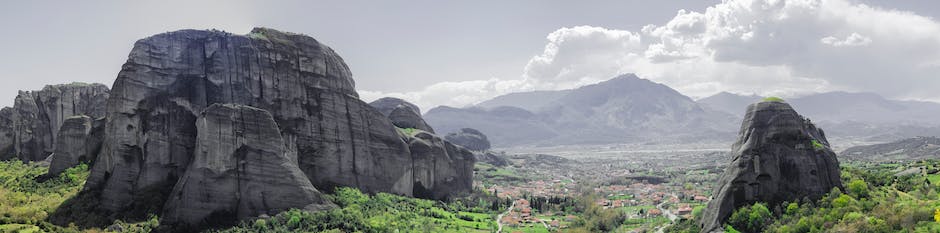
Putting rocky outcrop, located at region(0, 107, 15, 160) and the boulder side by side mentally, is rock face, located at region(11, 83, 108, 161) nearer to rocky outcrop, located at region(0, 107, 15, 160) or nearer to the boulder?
rocky outcrop, located at region(0, 107, 15, 160)

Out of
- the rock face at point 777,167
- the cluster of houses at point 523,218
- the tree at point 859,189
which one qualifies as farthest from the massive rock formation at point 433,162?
the tree at point 859,189

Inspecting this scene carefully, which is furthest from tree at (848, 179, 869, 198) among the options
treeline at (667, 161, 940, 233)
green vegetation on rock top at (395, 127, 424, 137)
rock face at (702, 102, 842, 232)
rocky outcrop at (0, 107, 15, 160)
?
rocky outcrop at (0, 107, 15, 160)

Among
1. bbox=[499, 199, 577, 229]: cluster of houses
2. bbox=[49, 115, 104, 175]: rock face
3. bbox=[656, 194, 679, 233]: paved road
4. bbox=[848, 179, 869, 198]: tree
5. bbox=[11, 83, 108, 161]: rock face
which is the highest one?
bbox=[11, 83, 108, 161]: rock face

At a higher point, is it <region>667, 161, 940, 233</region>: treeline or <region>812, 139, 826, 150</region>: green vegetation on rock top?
<region>812, 139, 826, 150</region>: green vegetation on rock top

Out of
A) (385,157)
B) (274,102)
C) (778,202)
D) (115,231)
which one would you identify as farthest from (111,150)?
(778,202)

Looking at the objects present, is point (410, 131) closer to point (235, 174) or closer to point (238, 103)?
point (238, 103)

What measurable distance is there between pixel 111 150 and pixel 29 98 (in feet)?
153

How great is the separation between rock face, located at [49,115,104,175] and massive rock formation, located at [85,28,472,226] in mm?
10113

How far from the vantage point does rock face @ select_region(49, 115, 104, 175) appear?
83.2 metres

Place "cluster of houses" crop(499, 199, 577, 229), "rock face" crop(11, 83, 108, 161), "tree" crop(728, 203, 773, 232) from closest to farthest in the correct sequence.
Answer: "tree" crop(728, 203, 773, 232) → "cluster of houses" crop(499, 199, 577, 229) → "rock face" crop(11, 83, 108, 161)

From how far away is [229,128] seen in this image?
229 feet

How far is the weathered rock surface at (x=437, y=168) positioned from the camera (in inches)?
4222

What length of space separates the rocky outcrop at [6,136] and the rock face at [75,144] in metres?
28.3

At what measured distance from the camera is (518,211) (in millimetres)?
116062
